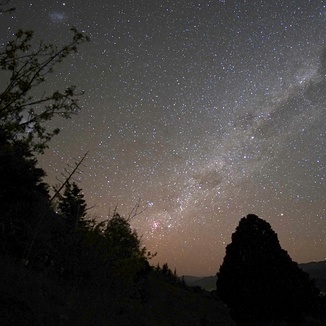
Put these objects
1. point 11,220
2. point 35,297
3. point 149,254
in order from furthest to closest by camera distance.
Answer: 1. point 11,220
2. point 149,254
3. point 35,297

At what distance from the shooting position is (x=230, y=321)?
30.6m

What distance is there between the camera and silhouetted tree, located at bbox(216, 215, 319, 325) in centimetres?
2320

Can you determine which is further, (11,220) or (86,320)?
(11,220)

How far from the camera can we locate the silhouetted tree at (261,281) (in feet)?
76.1

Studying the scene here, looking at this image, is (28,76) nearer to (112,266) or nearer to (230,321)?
(112,266)

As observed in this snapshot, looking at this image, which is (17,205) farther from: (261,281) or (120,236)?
(261,281)

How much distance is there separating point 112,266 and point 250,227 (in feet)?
58.6

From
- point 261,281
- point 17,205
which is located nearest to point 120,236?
point 17,205

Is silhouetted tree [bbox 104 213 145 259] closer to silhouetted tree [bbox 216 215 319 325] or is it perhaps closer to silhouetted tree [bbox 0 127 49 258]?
silhouetted tree [bbox 0 127 49 258]

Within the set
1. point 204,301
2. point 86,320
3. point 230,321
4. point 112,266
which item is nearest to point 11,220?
point 112,266

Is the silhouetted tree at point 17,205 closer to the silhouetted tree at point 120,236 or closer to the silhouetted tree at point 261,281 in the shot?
the silhouetted tree at point 120,236

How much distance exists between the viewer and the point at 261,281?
78.3 ft

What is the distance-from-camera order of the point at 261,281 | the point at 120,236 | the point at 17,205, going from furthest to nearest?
1. the point at 261,281
2. the point at 17,205
3. the point at 120,236

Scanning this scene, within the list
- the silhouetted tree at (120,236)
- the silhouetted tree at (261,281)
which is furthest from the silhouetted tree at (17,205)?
the silhouetted tree at (261,281)
